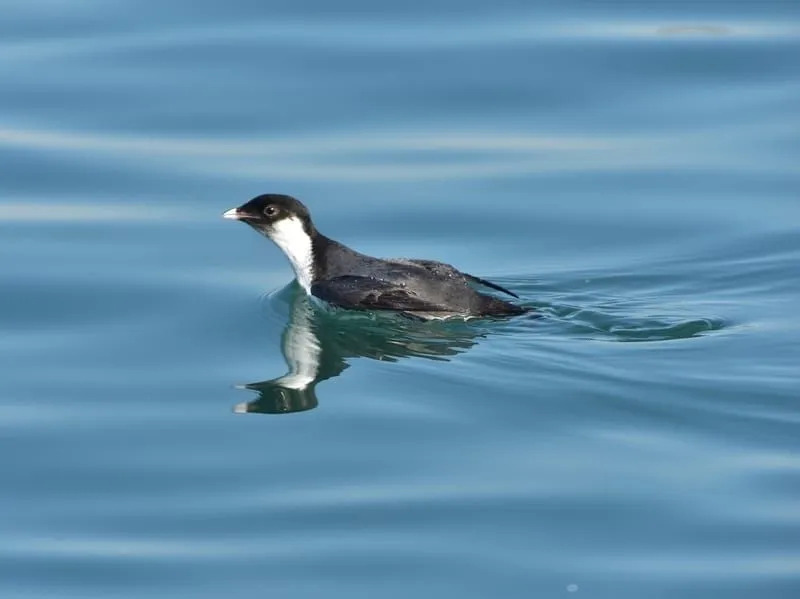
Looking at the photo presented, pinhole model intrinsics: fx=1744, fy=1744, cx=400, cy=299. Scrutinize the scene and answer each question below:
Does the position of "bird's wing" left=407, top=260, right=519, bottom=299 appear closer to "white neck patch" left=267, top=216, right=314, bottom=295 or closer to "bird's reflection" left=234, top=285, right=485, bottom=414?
"bird's reflection" left=234, top=285, right=485, bottom=414

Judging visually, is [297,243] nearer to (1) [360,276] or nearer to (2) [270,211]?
(2) [270,211]

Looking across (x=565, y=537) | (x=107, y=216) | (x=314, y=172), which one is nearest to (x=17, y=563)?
(x=565, y=537)

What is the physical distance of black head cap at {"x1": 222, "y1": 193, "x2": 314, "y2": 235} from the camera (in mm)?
13500

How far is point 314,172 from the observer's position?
1546 cm

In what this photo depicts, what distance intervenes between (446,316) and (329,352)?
93cm

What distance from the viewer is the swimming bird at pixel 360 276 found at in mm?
12877

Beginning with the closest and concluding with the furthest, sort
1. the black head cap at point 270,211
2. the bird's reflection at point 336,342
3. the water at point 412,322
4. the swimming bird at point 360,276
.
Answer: the water at point 412,322 → the bird's reflection at point 336,342 → the swimming bird at point 360,276 → the black head cap at point 270,211

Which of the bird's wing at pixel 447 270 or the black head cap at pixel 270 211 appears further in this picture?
the black head cap at pixel 270 211

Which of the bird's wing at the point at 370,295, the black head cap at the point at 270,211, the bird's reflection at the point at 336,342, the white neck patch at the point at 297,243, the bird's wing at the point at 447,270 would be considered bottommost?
the bird's reflection at the point at 336,342

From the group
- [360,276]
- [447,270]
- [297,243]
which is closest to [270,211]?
[297,243]

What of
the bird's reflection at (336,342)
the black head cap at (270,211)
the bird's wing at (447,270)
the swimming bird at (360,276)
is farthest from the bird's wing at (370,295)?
the black head cap at (270,211)

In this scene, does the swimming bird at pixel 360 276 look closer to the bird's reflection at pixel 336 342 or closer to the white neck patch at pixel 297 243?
the white neck patch at pixel 297 243

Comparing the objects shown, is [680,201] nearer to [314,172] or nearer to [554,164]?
[554,164]

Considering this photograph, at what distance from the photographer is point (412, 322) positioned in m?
13.1
